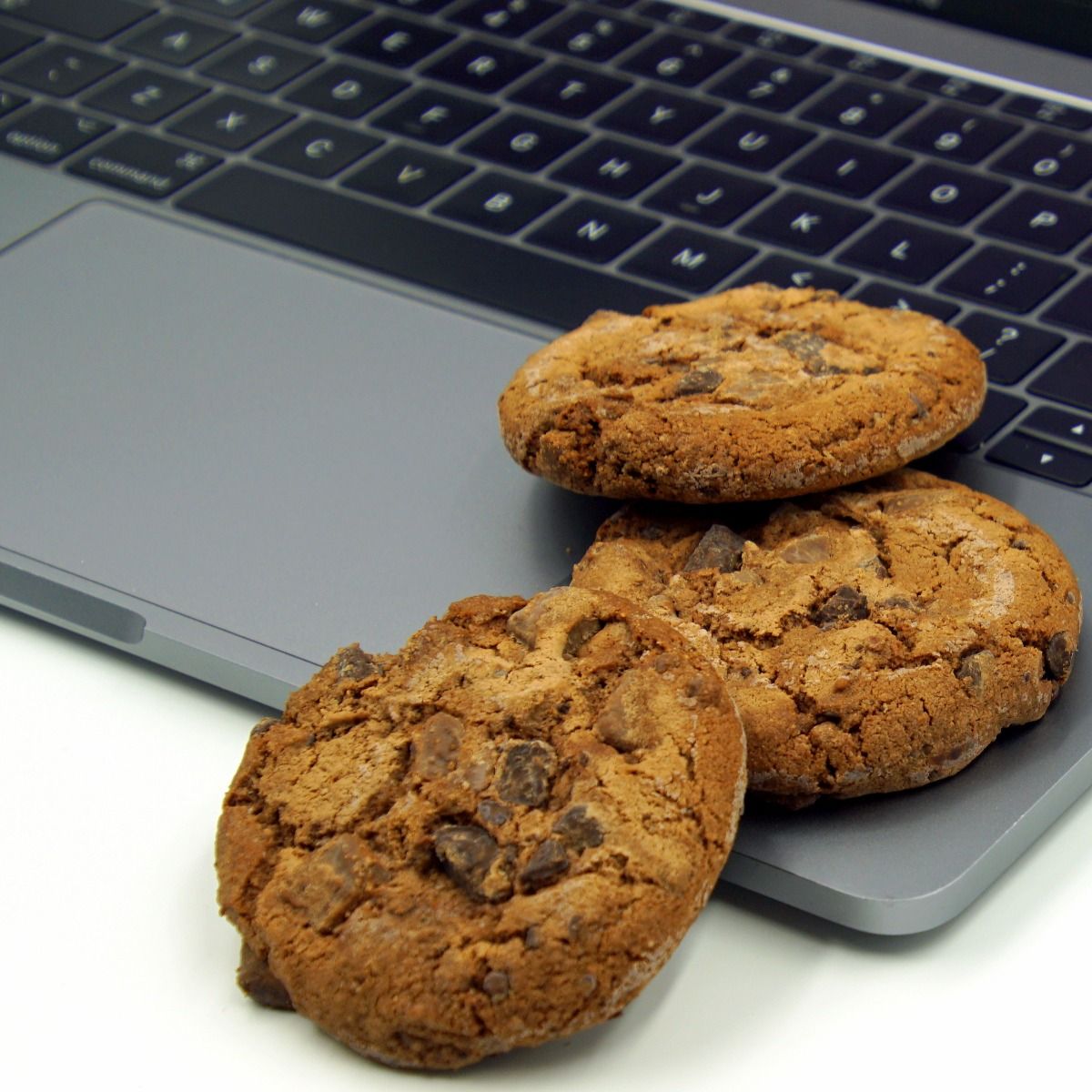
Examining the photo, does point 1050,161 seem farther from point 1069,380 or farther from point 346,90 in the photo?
point 346,90

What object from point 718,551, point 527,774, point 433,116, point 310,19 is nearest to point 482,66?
point 433,116

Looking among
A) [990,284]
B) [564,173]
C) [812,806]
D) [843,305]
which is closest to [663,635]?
[812,806]

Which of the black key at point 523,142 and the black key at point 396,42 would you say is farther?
the black key at point 396,42

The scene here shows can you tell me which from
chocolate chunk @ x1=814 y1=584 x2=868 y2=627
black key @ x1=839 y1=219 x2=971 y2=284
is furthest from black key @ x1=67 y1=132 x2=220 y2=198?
chocolate chunk @ x1=814 y1=584 x2=868 y2=627

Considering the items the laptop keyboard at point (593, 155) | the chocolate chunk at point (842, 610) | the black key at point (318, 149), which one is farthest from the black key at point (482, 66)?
the chocolate chunk at point (842, 610)

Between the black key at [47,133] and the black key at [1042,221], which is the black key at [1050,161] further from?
the black key at [47,133]

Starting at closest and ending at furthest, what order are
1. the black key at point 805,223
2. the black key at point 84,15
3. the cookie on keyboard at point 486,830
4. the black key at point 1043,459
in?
the cookie on keyboard at point 486,830 < the black key at point 1043,459 < the black key at point 805,223 < the black key at point 84,15

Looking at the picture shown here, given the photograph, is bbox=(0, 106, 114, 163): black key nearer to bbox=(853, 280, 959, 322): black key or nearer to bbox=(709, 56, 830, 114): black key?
bbox=(709, 56, 830, 114): black key
